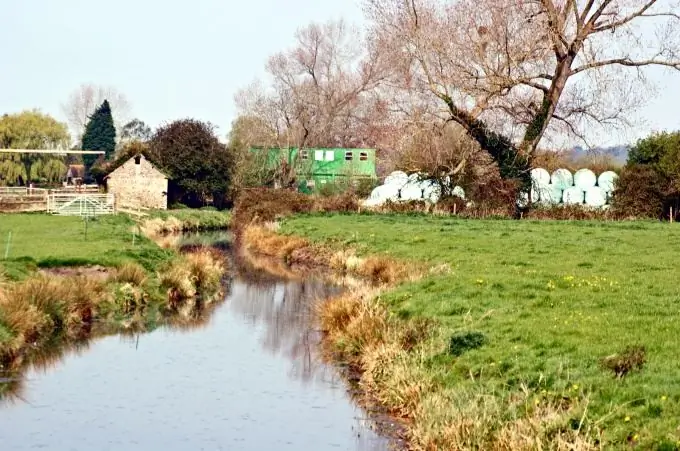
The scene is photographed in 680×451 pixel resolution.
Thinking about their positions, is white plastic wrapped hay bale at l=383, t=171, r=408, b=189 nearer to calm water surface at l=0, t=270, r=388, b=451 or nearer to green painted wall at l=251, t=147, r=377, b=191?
green painted wall at l=251, t=147, r=377, b=191

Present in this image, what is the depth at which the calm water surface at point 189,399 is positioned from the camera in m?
15.4

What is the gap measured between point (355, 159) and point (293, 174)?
13880mm

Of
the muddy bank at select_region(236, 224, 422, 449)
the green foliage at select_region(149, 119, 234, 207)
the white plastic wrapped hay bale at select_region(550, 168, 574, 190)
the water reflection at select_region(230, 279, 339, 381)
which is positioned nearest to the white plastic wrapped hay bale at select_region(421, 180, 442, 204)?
the white plastic wrapped hay bale at select_region(550, 168, 574, 190)

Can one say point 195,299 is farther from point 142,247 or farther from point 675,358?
point 675,358

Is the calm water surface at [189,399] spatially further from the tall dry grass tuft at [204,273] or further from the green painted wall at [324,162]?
the green painted wall at [324,162]

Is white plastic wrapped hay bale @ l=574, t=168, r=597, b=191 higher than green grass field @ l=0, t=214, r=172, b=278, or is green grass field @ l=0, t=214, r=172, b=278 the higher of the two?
white plastic wrapped hay bale @ l=574, t=168, r=597, b=191

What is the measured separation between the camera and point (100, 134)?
121 metres

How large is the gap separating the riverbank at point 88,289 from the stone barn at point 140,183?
129ft

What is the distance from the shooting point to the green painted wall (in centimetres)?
9025

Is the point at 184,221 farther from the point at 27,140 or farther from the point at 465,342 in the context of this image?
the point at 465,342

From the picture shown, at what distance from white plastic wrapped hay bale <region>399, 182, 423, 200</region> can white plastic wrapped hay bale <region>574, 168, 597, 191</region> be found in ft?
33.6

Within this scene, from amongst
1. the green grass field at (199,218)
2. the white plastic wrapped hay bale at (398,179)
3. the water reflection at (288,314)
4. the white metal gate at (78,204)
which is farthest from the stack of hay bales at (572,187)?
the white metal gate at (78,204)

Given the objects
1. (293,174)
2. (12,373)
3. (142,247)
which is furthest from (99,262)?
(293,174)

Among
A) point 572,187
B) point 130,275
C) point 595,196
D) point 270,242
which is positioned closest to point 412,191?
point 572,187
